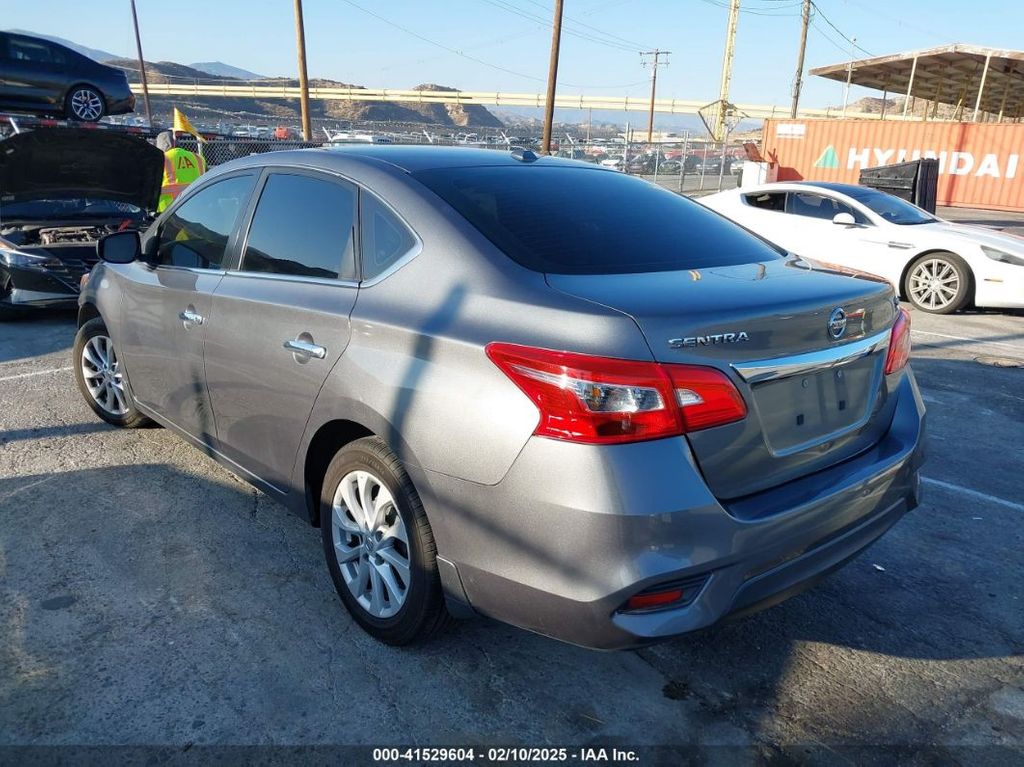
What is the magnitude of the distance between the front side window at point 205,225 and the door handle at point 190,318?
22 centimetres

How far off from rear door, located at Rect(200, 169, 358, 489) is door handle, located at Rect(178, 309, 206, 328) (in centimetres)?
12

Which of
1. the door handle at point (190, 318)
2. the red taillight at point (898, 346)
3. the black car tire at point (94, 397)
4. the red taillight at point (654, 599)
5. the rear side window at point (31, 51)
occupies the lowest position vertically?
the black car tire at point (94, 397)

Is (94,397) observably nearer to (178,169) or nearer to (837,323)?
(837,323)

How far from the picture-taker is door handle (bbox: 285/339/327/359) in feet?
8.93

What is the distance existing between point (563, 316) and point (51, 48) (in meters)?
13.9

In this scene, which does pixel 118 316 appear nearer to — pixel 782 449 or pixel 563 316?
pixel 563 316

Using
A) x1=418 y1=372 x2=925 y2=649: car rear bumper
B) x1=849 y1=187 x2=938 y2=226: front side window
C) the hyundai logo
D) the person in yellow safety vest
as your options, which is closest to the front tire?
x1=849 y1=187 x2=938 y2=226: front side window

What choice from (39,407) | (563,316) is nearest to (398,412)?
(563,316)

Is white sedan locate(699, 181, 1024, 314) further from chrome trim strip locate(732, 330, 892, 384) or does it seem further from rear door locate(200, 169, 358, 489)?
rear door locate(200, 169, 358, 489)

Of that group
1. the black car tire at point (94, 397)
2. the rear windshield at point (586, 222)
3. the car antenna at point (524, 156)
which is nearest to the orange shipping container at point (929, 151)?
the car antenna at point (524, 156)

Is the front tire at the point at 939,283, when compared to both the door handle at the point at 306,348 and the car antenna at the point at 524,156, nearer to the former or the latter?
the car antenna at the point at 524,156

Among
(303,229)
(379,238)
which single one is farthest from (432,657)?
(303,229)

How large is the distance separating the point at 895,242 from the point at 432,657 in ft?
26.9

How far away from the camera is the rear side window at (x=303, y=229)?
2.89 metres
